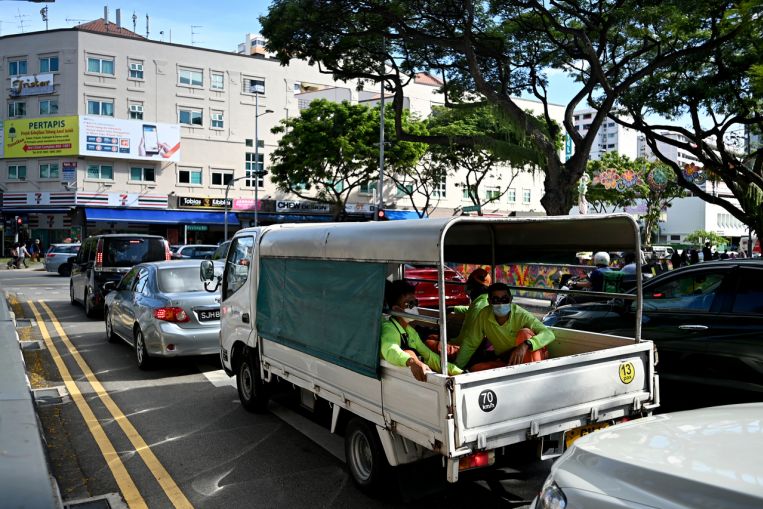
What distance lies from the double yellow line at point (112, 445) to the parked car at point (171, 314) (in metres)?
0.84

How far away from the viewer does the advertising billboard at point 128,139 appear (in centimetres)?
4100

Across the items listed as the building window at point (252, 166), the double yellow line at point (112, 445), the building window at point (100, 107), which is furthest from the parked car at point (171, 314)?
the building window at point (252, 166)

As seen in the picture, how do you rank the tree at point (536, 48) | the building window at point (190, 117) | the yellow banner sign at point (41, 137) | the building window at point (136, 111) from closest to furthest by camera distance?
1. the tree at point (536, 48)
2. the yellow banner sign at point (41, 137)
3. the building window at point (136, 111)
4. the building window at point (190, 117)

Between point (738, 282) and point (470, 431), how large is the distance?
12.1 feet

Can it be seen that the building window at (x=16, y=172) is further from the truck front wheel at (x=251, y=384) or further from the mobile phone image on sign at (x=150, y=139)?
the truck front wheel at (x=251, y=384)

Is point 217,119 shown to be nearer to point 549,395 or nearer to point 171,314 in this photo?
point 171,314

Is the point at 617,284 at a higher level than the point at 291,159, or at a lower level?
lower

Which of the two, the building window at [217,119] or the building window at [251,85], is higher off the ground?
the building window at [251,85]

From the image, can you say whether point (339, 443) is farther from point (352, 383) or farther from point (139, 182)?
point (139, 182)

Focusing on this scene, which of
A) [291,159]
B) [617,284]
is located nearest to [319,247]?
[617,284]

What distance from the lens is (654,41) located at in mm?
16234

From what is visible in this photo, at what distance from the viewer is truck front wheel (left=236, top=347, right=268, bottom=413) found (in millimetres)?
6922

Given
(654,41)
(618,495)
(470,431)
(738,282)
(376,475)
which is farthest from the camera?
(654,41)

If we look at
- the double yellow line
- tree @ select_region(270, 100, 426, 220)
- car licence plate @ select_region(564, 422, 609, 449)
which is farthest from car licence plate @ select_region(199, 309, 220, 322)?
tree @ select_region(270, 100, 426, 220)
